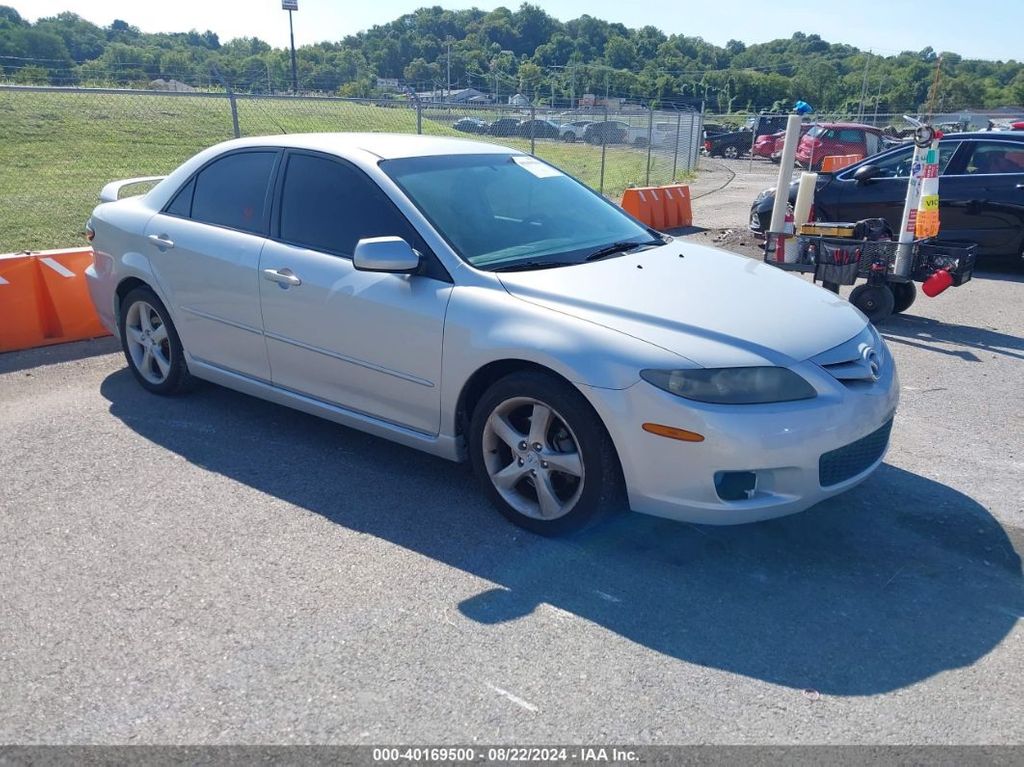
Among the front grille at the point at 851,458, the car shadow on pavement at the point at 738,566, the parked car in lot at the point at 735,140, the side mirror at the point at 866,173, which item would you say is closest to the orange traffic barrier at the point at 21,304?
the car shadow on pavement at the point at 738,566

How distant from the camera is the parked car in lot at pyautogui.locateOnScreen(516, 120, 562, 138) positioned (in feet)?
62.4

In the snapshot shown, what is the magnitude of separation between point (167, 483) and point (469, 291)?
1841 mm

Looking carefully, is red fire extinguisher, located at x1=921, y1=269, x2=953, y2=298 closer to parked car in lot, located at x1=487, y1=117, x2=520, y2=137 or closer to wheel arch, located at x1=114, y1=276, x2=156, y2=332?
wheel arch, located at x1=114, y1=276, x2=156, y2=332

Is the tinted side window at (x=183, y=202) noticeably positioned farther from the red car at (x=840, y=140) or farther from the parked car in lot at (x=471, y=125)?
the red car at (x=840, y=140)

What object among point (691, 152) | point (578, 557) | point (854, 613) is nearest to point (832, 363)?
point (854, 613)

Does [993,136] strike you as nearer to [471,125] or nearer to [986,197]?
[986,197]

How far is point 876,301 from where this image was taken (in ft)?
26.4

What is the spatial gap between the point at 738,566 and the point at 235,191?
3.40m

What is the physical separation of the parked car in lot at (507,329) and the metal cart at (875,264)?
344 centimetres

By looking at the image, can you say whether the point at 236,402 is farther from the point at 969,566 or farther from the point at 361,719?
the point at 969,566

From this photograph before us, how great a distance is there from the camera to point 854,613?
3.33 meters

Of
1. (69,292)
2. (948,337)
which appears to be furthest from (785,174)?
(69,292)

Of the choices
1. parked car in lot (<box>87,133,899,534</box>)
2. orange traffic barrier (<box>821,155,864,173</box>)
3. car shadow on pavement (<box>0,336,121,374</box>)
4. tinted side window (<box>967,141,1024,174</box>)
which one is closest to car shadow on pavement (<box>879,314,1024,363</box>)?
tinted side window (<box>967,141,1024,174</box>)

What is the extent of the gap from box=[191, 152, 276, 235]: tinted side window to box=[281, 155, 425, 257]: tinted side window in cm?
20
